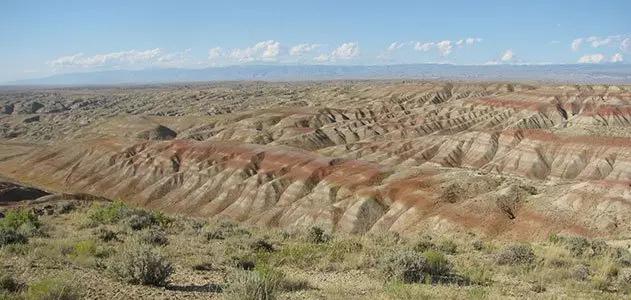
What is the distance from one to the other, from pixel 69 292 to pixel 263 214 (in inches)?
2187

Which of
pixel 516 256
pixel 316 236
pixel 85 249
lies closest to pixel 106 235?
pixel 85 249

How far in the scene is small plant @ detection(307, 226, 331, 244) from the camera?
1958 cm

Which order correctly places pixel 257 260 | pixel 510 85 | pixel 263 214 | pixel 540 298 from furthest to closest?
pixel 510 85 → pixel 263 214 → pixel 257 260 → pixel 540 298

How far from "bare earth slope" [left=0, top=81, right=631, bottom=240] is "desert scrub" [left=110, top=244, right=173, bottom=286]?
3410 centimetres

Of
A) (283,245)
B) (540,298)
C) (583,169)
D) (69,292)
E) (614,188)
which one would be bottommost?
(583,169)

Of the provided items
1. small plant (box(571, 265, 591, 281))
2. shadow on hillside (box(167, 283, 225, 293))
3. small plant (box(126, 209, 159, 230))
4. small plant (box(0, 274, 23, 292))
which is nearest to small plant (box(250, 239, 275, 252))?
shadow on hillside (box(167, 283, 225, 293))

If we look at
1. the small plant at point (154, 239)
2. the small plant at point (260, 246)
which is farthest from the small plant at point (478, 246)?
the small plant at point (154, 239)

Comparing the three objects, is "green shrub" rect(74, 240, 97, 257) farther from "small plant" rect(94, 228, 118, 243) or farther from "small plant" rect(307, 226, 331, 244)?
"small plant" rect(307, 226, 331, 244)

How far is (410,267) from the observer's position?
12383mm

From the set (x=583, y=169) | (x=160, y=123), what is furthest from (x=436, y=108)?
(x=160, y=123)

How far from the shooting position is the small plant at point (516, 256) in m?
14.7

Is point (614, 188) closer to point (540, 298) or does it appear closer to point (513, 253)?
point (513, 253)

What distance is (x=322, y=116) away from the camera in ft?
477

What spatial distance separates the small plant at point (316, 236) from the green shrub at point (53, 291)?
1081cm
